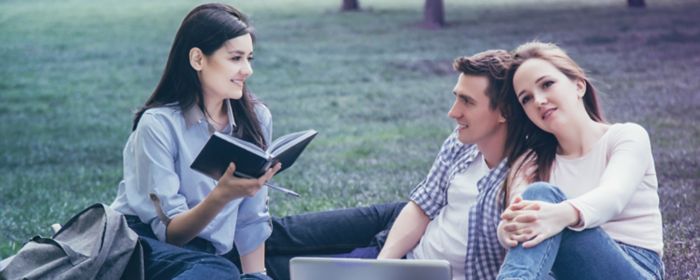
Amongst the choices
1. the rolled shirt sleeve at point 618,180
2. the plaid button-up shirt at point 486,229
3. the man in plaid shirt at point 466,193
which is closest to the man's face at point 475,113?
the man in plaid shirt at point 466,193

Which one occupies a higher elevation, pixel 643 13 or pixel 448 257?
pixel 448 257

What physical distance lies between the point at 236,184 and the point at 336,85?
781cm

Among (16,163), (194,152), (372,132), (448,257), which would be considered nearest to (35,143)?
(16,163)

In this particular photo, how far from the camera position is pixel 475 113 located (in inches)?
137

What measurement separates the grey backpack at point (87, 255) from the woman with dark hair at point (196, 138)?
15 centimetres

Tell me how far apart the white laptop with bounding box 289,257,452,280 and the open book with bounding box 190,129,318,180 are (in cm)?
37

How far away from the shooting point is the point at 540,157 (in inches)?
134

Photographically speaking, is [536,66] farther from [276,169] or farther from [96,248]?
[96,248]

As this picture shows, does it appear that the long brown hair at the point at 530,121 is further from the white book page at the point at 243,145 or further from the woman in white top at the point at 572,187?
the white book page at the point at 243,145

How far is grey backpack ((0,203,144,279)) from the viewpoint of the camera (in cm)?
332

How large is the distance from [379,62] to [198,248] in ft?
27.7

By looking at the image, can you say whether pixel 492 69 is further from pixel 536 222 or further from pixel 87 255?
pixel 87 255

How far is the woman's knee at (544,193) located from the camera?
122 inches

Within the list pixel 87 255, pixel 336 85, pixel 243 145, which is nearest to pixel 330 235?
pixel 243 145
